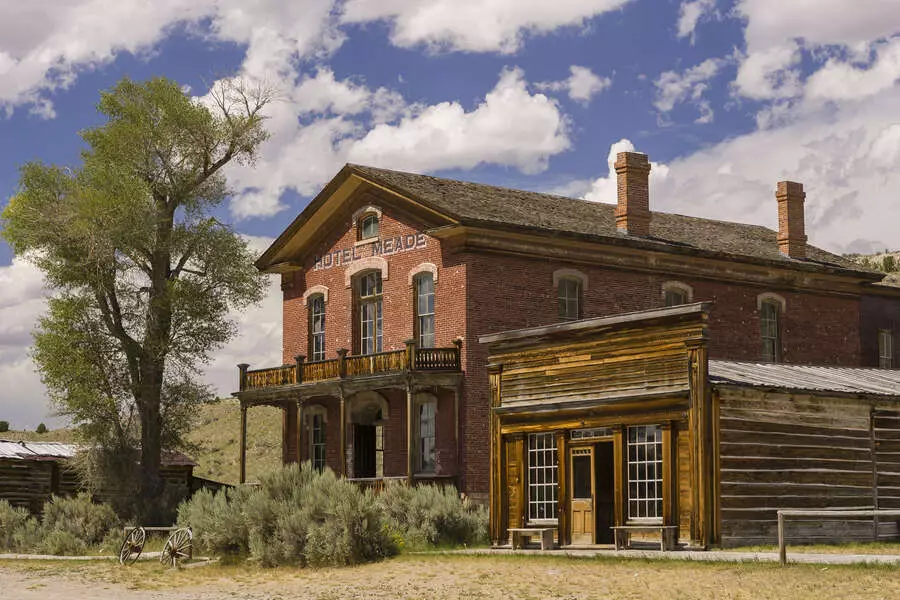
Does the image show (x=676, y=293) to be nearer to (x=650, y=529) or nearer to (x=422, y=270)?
(x=422, y=270)

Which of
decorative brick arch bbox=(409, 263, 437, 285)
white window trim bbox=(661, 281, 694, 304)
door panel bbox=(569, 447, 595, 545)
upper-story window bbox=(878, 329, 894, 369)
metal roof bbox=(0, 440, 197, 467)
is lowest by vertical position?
door panel bbox=(569, 447, 595, 545)

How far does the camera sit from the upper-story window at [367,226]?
1391 inches

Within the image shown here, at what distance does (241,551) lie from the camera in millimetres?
26047

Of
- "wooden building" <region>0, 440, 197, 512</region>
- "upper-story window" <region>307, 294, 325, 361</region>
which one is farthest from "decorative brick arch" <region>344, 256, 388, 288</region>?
"wooden building" <region>0, 440, 197, 512</region>

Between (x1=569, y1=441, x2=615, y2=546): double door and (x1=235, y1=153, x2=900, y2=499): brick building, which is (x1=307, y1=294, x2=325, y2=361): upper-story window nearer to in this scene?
(x1=235, y1=153, x2=900, y2=499): brick building

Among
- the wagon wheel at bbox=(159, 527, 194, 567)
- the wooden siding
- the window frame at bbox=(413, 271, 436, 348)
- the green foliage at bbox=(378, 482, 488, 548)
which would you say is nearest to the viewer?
the wooden siding

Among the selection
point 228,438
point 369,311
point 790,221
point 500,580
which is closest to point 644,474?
point 500,580

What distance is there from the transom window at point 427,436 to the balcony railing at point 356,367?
168 centimetres

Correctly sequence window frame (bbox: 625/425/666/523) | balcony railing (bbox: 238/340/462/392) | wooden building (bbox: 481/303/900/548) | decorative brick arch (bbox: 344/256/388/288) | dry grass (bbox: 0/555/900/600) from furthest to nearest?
1. decorative brick arch (bbox: 344/256/388/288)
2. balcony railing (bbox: 238/340/462/392)
3. window frame (bbox: 625/425/666/523)
4. wooden building (bbox: 481/303/900/548)
5. dry grass (bbox: 0/555/900/600)

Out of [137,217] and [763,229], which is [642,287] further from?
[137,217]

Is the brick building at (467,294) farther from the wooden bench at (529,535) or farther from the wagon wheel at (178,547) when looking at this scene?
the wagon wheel at (178,547)

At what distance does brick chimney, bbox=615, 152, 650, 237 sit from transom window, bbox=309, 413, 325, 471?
33.0 ft

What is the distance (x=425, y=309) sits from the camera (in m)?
33.4

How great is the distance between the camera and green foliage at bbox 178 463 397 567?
2416cm
